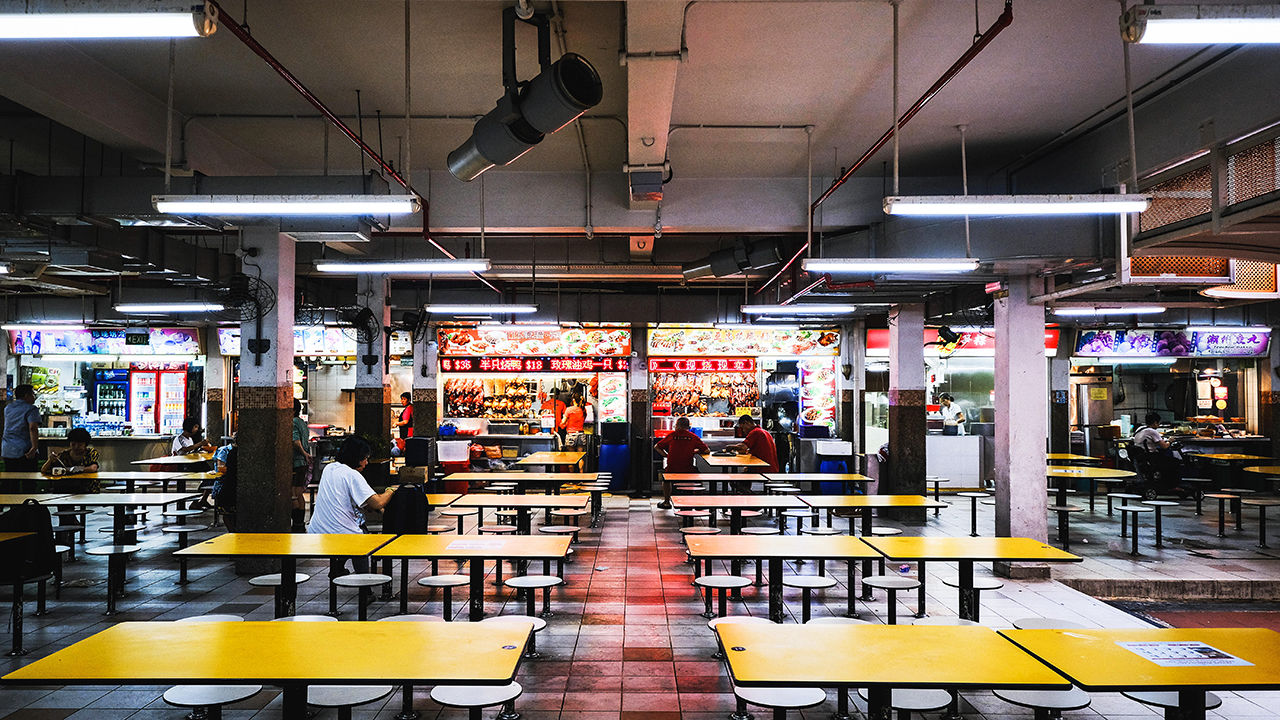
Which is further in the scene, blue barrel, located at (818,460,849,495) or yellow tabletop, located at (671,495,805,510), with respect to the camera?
blue barrel, located at (818,460,849,495)

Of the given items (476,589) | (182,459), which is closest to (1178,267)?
(476,589)

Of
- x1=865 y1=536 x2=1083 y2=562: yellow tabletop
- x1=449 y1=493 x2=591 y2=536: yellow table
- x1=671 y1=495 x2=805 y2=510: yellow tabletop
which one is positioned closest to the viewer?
x1=865 y1=536 x2=1083 y2=562: yellow tabletop

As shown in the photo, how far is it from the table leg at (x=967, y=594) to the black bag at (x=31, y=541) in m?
6.81

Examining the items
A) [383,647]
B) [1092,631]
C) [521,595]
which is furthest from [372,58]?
[1092,631]

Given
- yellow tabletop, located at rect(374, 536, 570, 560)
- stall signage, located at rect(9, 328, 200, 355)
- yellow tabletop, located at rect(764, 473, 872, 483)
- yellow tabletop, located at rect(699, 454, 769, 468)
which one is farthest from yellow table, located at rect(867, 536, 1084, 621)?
stall signage, located at rect(9, 328, 200, 355)

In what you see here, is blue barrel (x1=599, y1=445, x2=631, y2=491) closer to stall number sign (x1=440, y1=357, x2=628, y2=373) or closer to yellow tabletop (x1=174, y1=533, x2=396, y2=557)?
stall number sign (x1=440, y1=357, x2=628, y2=373)

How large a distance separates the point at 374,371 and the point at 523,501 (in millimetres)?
6421

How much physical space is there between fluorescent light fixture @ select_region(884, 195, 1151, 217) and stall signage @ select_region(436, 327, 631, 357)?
11.8 m

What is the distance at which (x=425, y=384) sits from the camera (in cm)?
1641

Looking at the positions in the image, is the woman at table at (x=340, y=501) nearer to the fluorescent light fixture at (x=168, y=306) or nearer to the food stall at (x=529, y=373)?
the fluorescent light fixture at (x=168, y=306)

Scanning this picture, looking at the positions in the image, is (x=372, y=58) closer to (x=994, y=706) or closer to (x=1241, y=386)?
(x=994, y=706)

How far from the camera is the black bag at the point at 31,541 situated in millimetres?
6078

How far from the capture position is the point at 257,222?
866cm

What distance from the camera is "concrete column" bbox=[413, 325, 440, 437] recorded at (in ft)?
53.0
